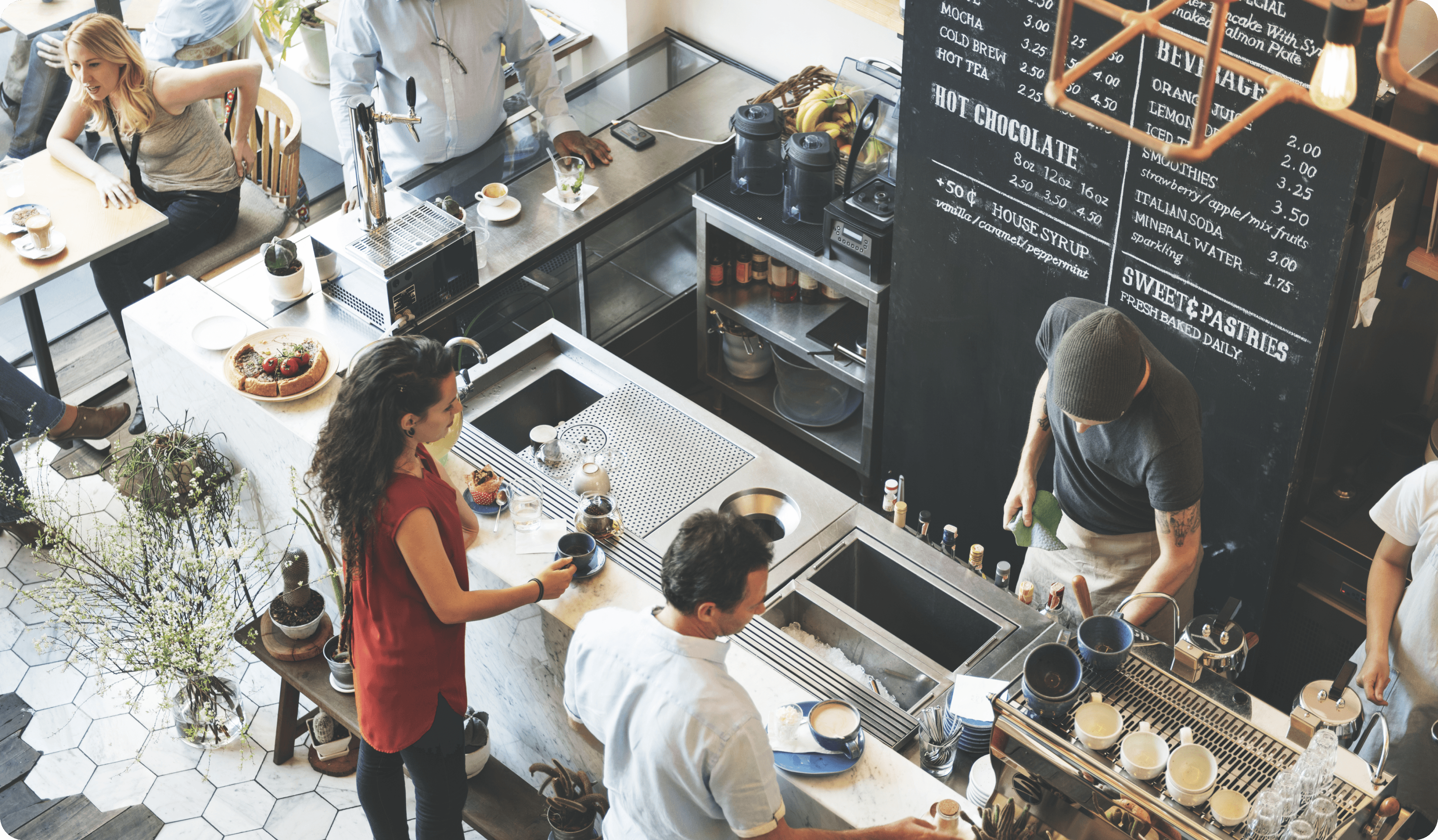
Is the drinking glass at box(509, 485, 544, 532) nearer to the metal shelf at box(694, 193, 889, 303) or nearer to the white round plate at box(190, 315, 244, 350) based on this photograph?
the white round plate at box(190, 315, 244, 350)

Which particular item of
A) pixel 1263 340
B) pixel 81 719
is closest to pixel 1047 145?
pixel 1263 340

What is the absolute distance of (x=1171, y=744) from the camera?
2.29 meters

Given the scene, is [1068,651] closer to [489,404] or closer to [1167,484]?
[1167,484]

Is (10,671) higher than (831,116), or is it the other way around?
(831,116)

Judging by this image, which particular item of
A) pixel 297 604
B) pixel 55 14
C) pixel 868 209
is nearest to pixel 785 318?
pixel 868 209

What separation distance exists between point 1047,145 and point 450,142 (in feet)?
6.88

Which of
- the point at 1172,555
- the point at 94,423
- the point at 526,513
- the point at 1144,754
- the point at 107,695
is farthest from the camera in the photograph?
the point at 94,423

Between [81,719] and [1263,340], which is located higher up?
[1263,340]

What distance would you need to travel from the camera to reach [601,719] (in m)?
2.35

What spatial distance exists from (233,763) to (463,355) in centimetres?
141

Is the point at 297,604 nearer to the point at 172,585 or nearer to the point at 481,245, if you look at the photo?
the point at 172,585

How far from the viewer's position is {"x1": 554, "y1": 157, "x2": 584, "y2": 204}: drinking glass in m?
4.36

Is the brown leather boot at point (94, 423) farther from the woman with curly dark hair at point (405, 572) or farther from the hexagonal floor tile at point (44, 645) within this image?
the woman with curly dark hair at point (405, 572)

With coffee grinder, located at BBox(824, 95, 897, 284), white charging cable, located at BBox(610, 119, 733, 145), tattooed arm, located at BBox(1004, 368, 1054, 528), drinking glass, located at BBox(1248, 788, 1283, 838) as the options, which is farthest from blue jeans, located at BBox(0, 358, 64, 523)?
drinking glass, located at BBox(1248, 788, 1283, 838)
